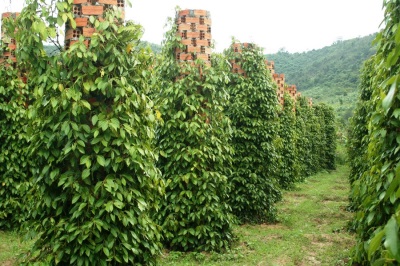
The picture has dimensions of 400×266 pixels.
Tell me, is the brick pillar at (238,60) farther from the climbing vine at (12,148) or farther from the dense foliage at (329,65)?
the dense foliage at (329,65)

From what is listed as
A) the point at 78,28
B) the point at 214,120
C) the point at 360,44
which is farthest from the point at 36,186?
the point at 360,44

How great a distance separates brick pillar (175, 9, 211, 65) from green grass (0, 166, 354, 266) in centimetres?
299

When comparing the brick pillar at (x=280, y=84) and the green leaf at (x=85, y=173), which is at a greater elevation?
the brick pillar at (x=280, y=84)

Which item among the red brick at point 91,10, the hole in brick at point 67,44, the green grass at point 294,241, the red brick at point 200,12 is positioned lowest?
the green grass at point 294,241

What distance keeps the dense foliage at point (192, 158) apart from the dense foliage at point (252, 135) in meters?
1.76

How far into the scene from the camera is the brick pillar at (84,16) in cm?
377

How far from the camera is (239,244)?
639 centimetres

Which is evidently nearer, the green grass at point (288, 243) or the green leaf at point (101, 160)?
the green leaf at point (101, 160)

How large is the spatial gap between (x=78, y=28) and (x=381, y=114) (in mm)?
2874

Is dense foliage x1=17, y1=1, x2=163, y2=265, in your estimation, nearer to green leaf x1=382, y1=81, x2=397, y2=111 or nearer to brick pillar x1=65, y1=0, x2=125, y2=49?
brick pillar x1=65, y1=0, x2=125, y2=49

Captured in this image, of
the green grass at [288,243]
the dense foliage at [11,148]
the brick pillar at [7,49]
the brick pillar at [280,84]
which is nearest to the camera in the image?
the green grass at [288,243]

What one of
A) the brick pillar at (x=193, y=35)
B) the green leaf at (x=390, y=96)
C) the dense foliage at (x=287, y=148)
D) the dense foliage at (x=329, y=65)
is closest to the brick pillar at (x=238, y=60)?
the brick pillar at (x=193, y=35)

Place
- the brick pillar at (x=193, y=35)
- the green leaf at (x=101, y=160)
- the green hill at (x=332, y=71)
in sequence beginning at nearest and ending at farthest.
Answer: the green leaf at (x=101, y=160) < the brick pillar at (x=193, y=35) < the green hill at (x=332, y=71)

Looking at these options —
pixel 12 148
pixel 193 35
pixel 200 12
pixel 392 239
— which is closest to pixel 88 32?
pixel 193 35
